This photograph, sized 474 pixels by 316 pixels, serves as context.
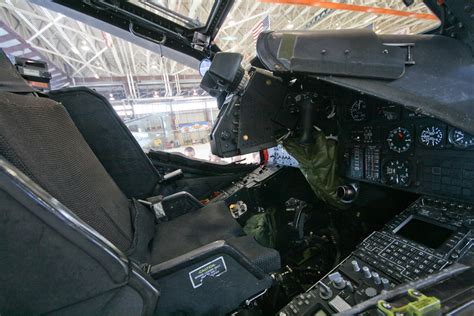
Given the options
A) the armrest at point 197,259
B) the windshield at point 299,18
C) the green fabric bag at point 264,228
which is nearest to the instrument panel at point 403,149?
the green fabric bag at point 264,228

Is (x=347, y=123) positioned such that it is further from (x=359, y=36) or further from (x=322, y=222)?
(x=322, y=222)

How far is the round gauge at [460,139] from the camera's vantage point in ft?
2.81

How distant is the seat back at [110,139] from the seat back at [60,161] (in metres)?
0.37

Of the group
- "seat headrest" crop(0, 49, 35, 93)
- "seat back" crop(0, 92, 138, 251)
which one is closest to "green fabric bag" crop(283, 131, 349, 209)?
"seat back" crop(0, 92, 138, 251)

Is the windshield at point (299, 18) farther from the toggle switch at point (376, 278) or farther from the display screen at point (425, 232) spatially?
the toggle switch at point (376, 278)

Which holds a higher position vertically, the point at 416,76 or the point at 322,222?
the point at 416,76

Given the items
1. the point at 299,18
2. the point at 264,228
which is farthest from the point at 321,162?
the point at 299,18

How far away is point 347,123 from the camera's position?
4.62 ft

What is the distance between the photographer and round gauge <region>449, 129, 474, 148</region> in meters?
0.86

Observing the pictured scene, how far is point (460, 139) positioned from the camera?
34.8 inches

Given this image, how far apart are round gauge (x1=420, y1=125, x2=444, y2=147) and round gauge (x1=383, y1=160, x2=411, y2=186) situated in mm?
134

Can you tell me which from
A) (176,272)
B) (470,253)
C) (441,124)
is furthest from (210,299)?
(441,124)

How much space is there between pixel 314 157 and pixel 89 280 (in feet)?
4.38

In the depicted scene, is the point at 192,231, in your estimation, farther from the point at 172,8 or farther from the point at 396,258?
the point at 172,8
